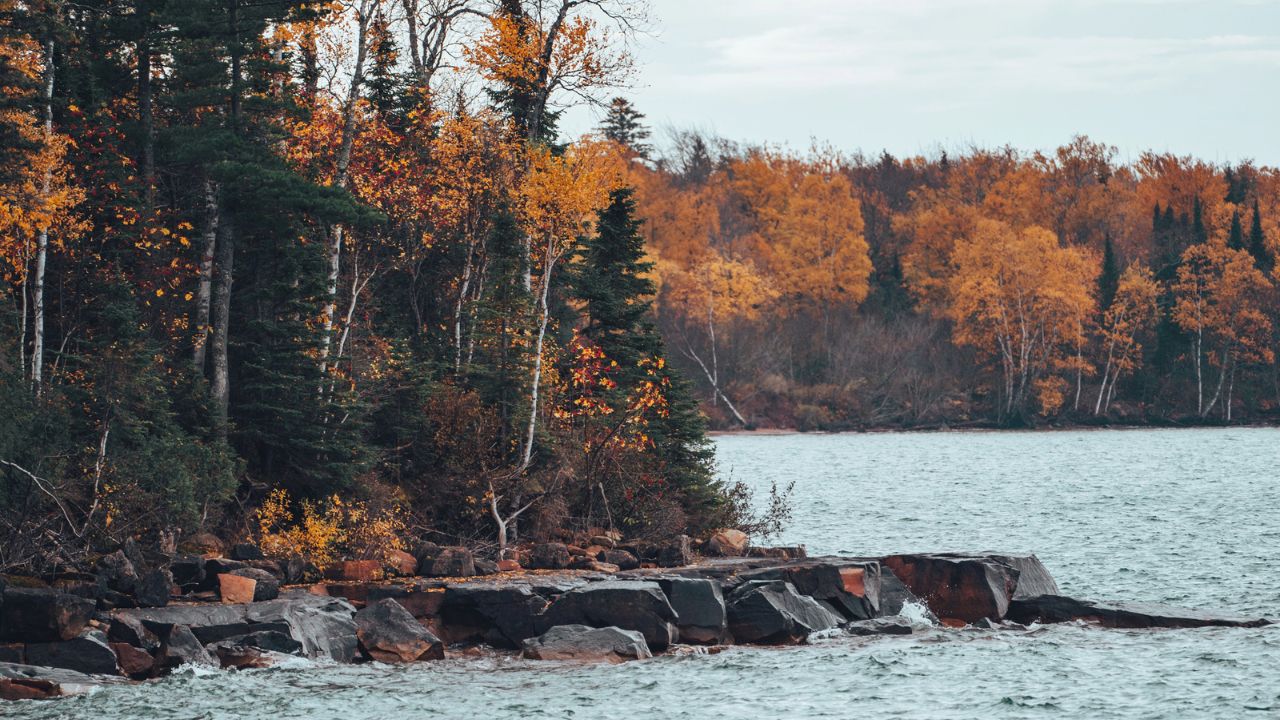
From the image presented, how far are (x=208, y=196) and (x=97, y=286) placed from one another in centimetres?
380

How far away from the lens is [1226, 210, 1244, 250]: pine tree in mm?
99938

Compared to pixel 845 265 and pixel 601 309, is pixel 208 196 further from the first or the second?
pixel 845 265

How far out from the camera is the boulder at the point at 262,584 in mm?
24938

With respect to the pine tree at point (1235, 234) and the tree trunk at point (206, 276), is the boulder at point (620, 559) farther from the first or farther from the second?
the pine tree at point (1235, 234)

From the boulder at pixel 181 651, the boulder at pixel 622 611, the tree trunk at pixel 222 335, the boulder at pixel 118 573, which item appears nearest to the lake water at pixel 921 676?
the boulder at pixel 181 651

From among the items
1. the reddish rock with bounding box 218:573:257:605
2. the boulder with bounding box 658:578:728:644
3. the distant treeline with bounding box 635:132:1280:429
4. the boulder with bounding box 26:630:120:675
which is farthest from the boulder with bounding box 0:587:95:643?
the distant treeline with bounding box 635:132:1280:429

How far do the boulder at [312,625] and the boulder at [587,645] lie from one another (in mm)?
3055

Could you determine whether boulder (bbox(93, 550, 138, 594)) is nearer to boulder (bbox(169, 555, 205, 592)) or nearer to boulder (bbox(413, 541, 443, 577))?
boulder (bbox(169, 555, 205, 592))

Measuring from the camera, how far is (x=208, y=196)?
31672 mm

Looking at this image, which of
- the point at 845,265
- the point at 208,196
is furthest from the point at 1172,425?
the point at 208,196

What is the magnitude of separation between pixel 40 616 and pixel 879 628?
581 inches

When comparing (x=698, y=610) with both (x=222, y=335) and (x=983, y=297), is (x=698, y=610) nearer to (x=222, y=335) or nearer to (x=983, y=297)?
(x=222, y=335)

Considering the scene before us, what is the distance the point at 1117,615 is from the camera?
87.9ft

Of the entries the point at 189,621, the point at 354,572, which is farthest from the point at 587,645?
the point at 189,621
